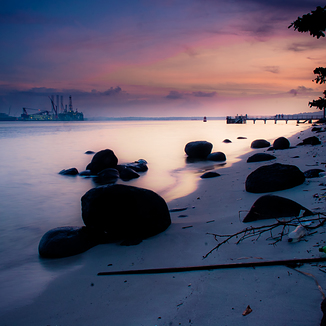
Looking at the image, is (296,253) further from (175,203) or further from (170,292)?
(175,203)

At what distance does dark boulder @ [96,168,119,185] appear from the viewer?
11695 millimetres

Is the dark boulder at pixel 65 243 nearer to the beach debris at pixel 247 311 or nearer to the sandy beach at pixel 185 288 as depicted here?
the sandy beach at pixel 185 288

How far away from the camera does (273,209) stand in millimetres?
4371

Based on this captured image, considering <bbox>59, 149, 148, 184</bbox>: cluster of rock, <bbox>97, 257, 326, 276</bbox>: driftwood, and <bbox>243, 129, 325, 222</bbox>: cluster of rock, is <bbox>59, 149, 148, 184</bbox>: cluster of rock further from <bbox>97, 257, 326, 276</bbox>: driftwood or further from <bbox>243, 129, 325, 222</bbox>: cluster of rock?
<bbox>97, 257, 326, 276</bbox>: driftwood

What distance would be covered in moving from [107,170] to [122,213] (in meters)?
7.48

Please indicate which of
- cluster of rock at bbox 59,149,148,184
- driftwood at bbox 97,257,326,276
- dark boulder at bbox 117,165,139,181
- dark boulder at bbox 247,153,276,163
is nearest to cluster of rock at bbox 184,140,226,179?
dark boulder at bbox 247,153,276,163

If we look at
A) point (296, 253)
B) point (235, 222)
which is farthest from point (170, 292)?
point (235, 222)

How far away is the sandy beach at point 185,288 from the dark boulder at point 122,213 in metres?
0.32

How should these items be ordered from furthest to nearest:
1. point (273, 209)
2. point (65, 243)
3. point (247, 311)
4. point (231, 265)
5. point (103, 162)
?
point (103, 162) < point (65, 243) < point (273, 209) < point (231, 265) < point (247, 311)

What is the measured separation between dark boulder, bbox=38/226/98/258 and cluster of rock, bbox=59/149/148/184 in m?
6.70

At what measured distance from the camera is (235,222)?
188 inches

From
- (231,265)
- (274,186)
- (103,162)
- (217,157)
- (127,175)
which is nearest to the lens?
(231,265)

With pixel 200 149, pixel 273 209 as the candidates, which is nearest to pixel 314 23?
pixel 273 209

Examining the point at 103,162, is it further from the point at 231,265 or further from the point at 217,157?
the point at 231,265
